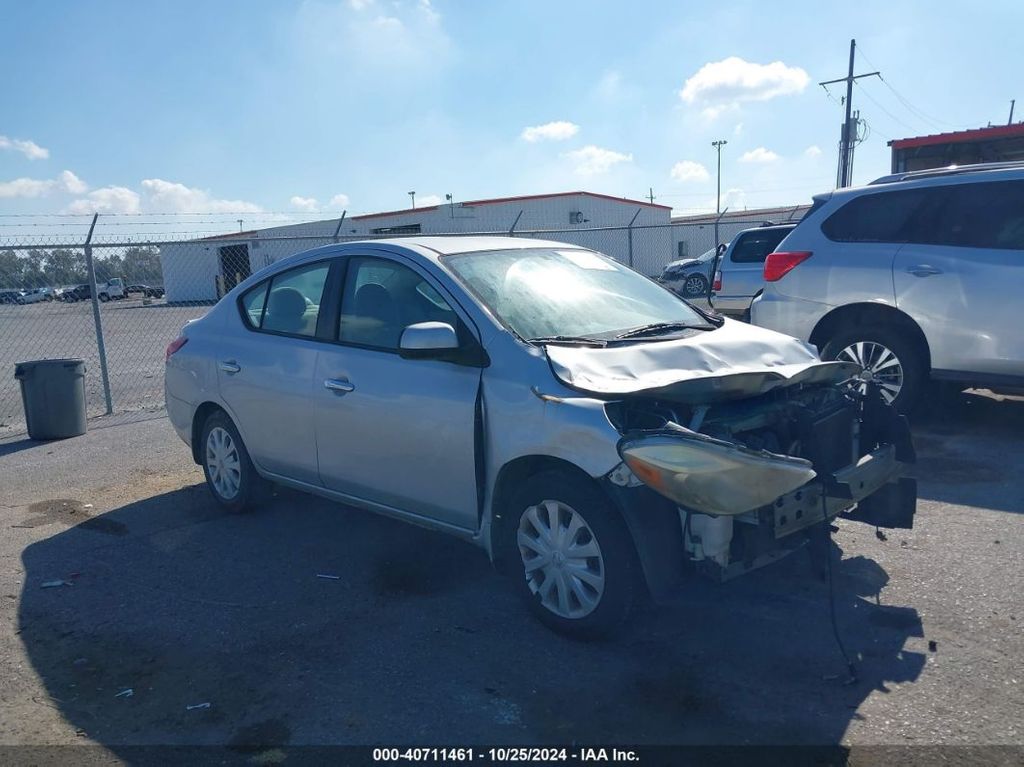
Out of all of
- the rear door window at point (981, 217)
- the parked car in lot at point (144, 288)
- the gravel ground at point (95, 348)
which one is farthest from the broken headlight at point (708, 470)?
the parked car in lot at point (144, 288)

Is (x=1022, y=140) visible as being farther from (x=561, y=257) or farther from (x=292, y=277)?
(x=292, y=277)

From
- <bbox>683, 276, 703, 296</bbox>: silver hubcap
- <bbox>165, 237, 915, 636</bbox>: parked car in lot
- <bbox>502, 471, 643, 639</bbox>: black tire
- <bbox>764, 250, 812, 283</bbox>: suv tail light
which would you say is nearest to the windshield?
<bbox>165, 237, 915, 636</bbox>: parked car in lot

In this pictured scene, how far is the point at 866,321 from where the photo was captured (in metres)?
7.12

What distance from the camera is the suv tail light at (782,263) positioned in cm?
739

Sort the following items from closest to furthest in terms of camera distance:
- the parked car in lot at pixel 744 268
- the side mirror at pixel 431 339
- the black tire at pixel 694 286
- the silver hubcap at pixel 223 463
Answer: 1. the side mirror at pixel 431 339
2. the silver hubcap at pixel 223 463
3. the parked car in lot at pixel 744 268
4. the black tire at pixel 694 286

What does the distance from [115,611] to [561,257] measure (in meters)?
3.07

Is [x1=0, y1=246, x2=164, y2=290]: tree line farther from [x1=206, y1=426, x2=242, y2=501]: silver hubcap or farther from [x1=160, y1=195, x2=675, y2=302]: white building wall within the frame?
[x1=160, y1=195, x2=675, y2=302]: white building wall

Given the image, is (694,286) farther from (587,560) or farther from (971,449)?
(587,560)

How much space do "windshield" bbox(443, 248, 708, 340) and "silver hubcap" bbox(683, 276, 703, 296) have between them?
1841 cm

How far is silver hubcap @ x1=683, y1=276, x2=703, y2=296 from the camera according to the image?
2325cm

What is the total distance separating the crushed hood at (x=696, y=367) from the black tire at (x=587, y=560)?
45 centimetres

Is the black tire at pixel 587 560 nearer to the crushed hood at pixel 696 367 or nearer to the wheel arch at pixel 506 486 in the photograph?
the wheel arch at pixel 506 486

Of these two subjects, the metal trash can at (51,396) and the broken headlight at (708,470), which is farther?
the metal trash can at (51,396)

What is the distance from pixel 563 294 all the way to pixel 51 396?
241 inches
